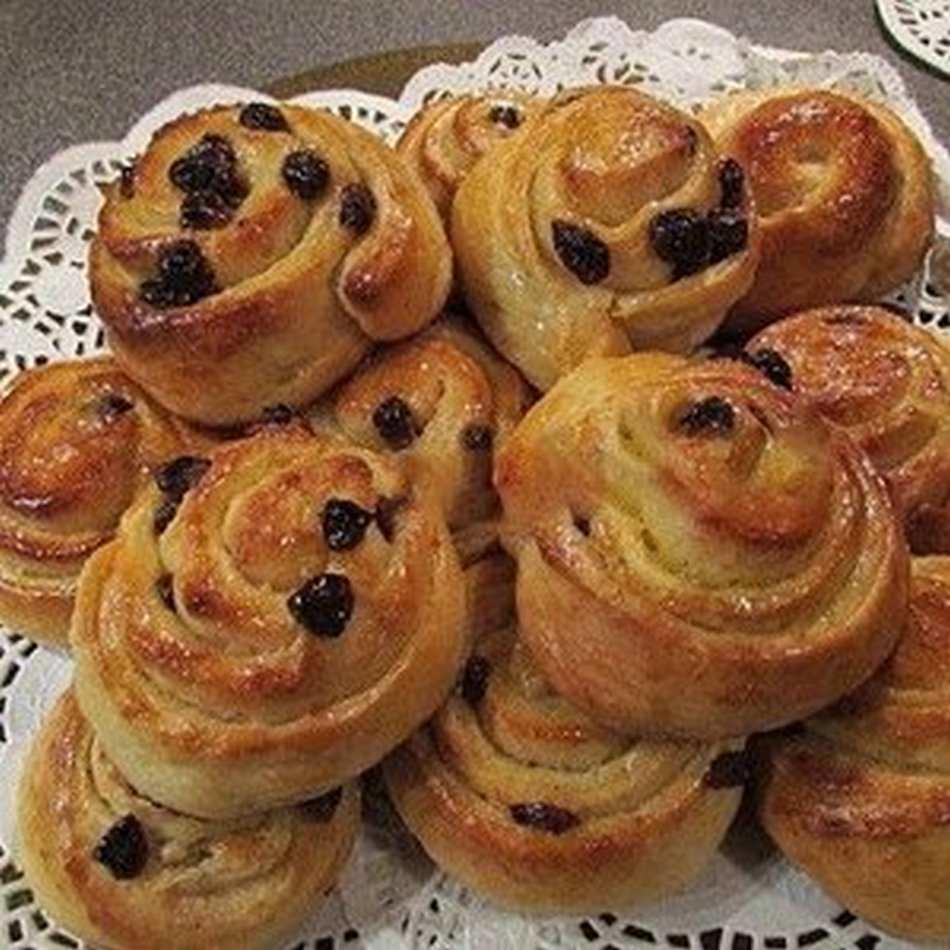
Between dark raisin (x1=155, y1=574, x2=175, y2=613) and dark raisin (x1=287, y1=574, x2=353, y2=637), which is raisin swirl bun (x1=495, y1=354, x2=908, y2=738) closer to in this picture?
dark raisin (x1=287, y1=574, x2=353, y2=637)

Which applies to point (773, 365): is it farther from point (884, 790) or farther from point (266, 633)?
point (266, 633)

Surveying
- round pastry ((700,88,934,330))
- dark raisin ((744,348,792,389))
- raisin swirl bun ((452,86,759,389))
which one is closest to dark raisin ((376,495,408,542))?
raisin swirl bun ((452,86,759,389))

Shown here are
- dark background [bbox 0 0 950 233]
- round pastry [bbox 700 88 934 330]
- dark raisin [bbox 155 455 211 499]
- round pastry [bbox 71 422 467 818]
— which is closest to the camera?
round pastry [bbox 71 422 467 818]

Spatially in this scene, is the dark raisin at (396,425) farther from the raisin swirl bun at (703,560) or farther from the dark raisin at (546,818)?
the dark raisin at (546,818)

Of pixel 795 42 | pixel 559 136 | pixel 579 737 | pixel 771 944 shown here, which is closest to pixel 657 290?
pixel 559 136

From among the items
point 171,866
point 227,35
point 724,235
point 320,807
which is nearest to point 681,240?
point 724,235

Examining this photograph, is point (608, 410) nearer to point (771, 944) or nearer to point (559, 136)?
point (559, 136)
